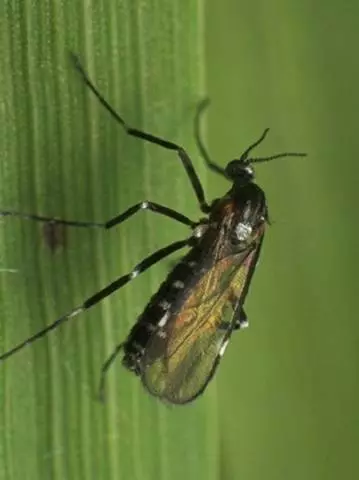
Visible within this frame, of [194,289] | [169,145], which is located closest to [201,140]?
[169,145]

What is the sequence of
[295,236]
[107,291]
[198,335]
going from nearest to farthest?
1. [107,291]
2. [198,335]
3. [295,236]

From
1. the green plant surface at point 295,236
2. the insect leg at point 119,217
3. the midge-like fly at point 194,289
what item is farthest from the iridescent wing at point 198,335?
the green plant surface at point 295,236

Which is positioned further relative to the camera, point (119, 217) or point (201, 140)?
point (201, 140)

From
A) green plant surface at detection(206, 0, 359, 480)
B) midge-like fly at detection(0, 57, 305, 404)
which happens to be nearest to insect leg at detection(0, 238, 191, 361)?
midge-like fly at detection(0, 57, 305, 404)

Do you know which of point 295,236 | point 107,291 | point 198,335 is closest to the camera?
point 107,291

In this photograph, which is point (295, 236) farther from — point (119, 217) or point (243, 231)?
point (119, 217)

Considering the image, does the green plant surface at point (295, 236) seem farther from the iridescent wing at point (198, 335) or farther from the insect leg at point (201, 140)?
the iridescent wing at point (198, 335)

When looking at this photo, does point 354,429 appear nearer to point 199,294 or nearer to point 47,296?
point 199,294

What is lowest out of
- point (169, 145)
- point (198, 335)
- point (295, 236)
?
point (198, 335)
